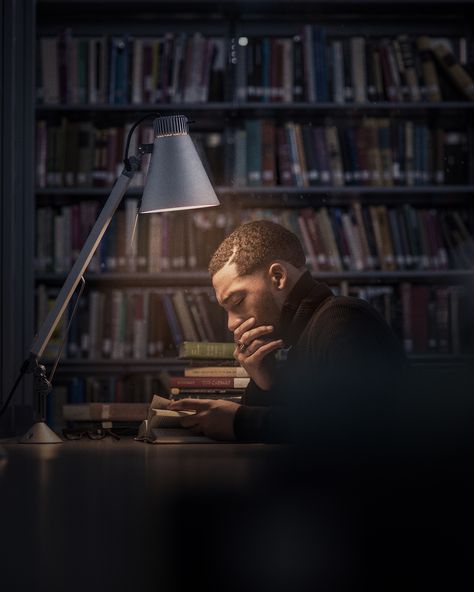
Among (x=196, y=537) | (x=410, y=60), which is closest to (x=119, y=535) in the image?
(x=196, y=537)

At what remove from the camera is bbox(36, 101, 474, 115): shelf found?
11.0 ft

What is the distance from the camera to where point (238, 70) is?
134 inches

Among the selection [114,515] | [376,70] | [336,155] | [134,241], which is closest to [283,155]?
[336,155]

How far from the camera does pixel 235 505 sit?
2.20 feet

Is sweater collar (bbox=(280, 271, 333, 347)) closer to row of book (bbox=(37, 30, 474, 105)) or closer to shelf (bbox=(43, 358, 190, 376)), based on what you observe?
shelf (bbox=(43, 358, 190, 376))

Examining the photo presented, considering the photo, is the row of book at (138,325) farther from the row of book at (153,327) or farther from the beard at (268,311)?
the beard at (268,311)

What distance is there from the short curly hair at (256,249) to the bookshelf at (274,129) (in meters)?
1.68

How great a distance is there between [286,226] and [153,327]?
2.17 ft

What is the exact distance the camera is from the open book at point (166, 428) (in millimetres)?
1441

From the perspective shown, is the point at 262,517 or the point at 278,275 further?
the point at 278,275

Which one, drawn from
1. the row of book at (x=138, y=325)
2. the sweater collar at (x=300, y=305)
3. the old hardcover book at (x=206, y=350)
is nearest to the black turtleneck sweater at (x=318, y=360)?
the sweater collar at (x=300, y=305)

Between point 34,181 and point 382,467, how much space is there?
8.81ft

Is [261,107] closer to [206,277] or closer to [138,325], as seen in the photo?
[206,277]

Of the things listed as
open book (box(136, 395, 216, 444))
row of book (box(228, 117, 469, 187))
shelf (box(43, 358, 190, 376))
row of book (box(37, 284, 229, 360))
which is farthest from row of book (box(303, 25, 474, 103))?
open book (box(136, 395, 216, 444))
